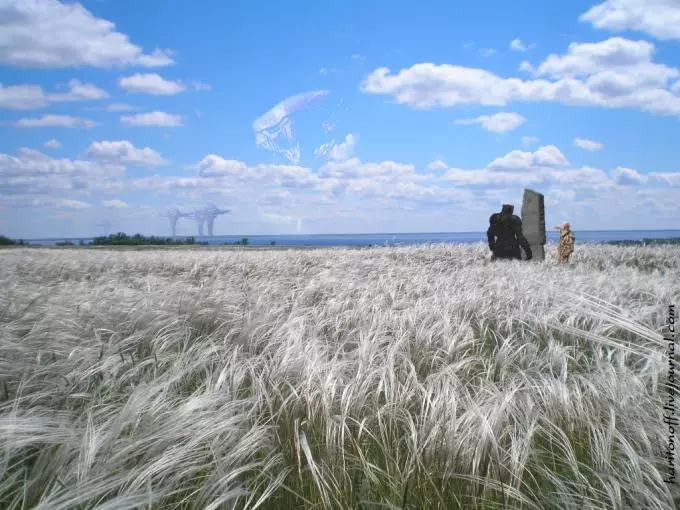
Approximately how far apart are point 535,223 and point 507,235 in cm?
177

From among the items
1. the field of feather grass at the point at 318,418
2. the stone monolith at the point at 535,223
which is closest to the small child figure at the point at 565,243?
the stone monolith at the point at 535,223

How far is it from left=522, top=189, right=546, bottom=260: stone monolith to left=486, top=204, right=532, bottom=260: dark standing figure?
1279 mm

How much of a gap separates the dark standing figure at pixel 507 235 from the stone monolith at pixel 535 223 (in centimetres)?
128

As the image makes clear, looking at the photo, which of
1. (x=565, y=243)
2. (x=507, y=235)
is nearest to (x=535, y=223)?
(x=565, y=243)

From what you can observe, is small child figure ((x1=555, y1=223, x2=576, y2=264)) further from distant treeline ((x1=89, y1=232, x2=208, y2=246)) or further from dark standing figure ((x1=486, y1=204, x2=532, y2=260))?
distant treeline ((x1=89, y1=232, x2=208, y2=246))

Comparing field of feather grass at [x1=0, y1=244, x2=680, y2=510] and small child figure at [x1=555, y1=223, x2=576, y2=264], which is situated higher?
small child figure at [x1=555, y1=223, x2=576, y2=264]

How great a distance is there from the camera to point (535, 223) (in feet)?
44.4

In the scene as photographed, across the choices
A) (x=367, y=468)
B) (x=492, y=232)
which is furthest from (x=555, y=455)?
(x=492, y=232)

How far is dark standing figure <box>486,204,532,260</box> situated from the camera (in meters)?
12.0

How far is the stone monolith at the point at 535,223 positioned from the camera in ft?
44.1

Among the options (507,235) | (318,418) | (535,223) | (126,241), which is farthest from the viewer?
(126,241)

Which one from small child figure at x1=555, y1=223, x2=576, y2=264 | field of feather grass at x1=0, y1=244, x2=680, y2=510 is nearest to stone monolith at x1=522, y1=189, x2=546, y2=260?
small child figure at x1=555, y1=223, x2=576, y2=264

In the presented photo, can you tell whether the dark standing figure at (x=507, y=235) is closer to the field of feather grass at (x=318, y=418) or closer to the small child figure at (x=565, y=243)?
the small child figure at (x=565, y=243)

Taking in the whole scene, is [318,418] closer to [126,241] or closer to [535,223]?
[535,223]
